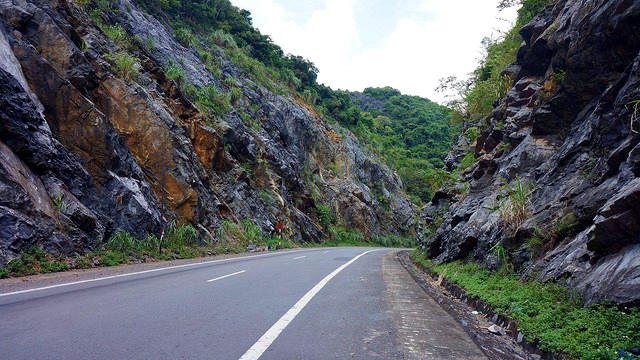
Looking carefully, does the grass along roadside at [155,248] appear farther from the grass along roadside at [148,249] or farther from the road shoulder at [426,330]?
the road shoulder at [426,330]

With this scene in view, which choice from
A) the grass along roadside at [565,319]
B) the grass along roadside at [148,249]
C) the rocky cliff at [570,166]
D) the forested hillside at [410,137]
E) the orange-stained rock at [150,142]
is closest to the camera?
the grass along roadside at [565,319]

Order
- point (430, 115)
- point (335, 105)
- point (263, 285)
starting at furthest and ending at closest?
point (430, 115), point (335, 105), point (263, 285)

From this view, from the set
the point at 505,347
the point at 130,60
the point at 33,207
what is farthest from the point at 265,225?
the point at 505,347

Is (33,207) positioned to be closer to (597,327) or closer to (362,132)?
(597,327)

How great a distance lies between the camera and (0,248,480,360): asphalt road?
3377 mm

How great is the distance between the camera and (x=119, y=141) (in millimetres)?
14062

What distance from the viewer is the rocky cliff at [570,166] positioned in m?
4.41

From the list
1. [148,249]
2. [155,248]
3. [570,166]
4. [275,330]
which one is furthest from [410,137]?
[275,330]

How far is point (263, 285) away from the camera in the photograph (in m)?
7.22

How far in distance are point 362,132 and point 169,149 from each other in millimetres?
39226

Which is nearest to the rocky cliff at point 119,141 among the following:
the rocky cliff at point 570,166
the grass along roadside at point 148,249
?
the grass along roadside at point 148,249

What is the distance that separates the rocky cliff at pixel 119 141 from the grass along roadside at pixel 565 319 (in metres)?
11.0

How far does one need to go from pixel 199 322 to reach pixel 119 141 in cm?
1263

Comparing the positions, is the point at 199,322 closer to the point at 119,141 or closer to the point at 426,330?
the point at 426,330
